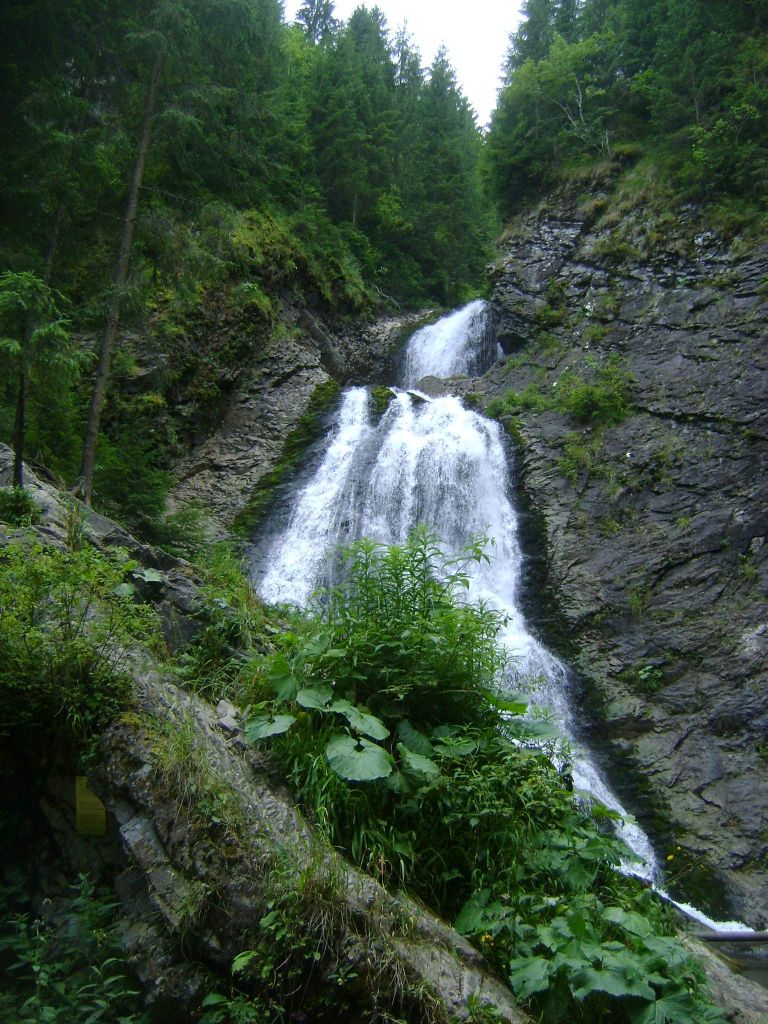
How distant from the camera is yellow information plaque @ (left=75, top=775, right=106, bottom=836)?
3018 mm

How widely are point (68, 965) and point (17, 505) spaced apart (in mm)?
4096

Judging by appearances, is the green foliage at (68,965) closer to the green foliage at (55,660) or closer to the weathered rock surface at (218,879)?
the weathered rock surface at (218,879)

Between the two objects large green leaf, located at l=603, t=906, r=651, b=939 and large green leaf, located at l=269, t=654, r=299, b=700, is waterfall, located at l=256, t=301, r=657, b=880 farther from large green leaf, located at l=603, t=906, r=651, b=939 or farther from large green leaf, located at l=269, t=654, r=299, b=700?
large green leaf, located at l=603, t=906, r=651, b=939

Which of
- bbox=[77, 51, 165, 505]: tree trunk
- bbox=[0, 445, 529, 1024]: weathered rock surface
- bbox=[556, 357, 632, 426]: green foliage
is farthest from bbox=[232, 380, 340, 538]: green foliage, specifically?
bbox=[0, 445, 529, 1024]: weathered rock surface

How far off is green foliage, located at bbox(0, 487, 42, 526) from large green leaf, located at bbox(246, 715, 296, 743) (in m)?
3.32

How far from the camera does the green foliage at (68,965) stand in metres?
2.43

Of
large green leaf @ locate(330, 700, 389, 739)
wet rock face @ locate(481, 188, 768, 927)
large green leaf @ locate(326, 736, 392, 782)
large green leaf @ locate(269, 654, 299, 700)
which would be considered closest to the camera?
large green leaf @ locate(326, 736, 392, 782)

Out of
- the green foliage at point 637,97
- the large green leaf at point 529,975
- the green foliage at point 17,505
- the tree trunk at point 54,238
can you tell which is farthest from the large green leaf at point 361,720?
the green foliage at point 637,97

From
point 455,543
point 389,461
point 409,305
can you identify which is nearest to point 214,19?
point 389,461

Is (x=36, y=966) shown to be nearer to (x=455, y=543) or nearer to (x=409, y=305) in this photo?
(x=455, y=543)

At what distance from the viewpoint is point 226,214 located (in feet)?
35.5

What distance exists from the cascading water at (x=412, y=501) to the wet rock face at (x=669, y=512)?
72cm

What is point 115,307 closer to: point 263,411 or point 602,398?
point 263,411

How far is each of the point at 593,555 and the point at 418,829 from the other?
30.9 ft
